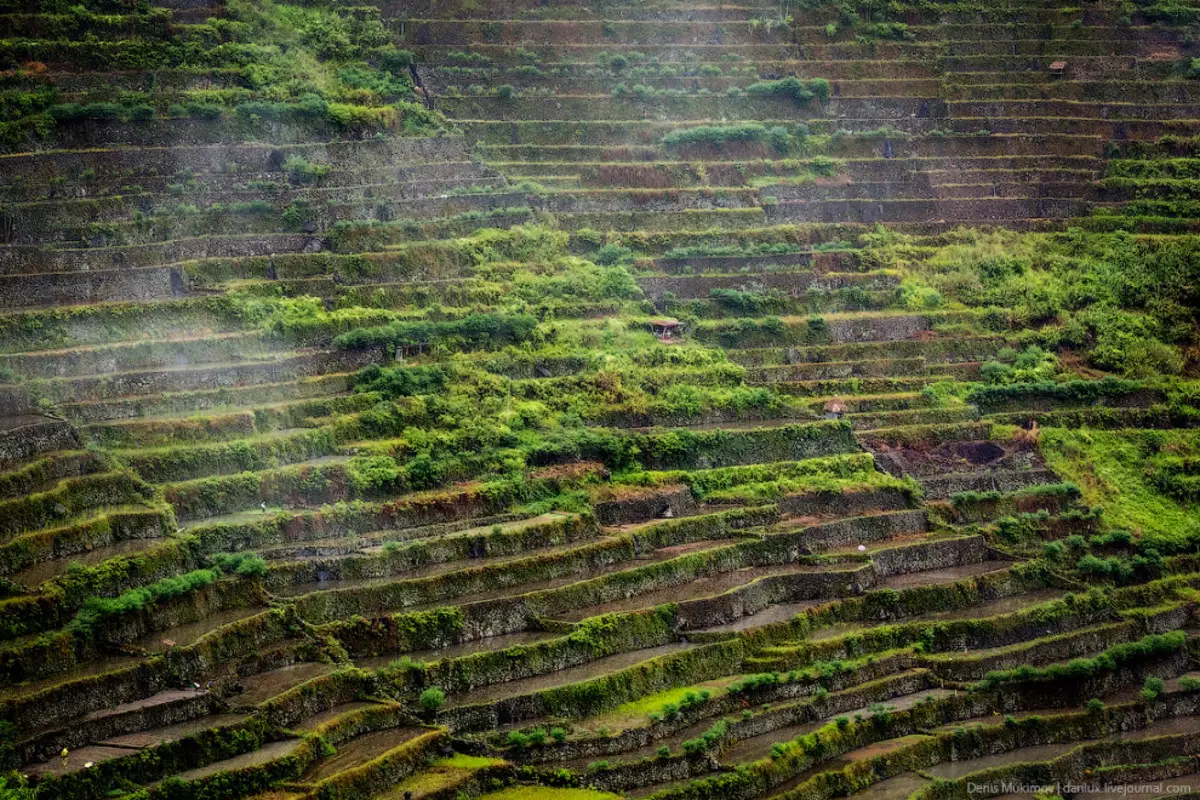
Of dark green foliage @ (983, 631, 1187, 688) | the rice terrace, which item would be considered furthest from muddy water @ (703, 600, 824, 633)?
dark green foliage @ (983, 631, 1187, 688)

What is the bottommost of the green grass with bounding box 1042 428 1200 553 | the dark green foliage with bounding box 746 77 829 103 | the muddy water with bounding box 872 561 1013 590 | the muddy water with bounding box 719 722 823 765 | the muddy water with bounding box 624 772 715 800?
the muddy water with bounding box 624 772 715 800

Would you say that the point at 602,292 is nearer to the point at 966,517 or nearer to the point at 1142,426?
the point at 966,517

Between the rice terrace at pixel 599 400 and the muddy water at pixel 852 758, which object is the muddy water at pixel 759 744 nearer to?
the rice terrace at pixel 599 400

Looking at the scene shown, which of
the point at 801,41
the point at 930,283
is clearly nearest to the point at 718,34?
the point at 801,41

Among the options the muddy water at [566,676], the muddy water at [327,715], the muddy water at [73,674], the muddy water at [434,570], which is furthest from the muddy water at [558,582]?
the muddy water at [73,674]

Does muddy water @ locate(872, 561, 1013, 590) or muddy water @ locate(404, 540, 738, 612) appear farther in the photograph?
muddy water @ locate(872, 561, 1013, 590)

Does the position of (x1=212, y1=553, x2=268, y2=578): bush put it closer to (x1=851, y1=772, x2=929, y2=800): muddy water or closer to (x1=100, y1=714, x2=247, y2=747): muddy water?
(x1=100, y1=714, x2=247, y2=747): muddy water
